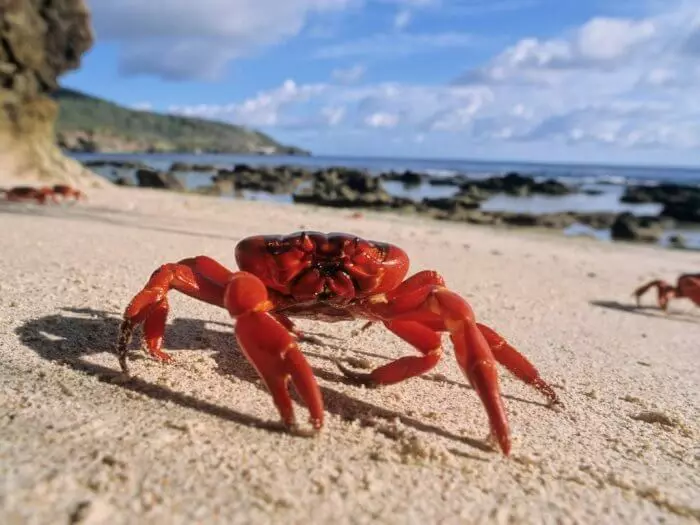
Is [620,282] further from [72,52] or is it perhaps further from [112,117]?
[112,117]

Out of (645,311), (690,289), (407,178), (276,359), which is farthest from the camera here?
(407,178)

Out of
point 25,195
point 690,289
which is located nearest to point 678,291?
point 690,289

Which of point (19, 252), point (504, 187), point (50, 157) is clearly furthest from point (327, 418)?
point (504, 187)

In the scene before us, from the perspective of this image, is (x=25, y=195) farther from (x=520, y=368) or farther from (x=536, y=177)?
(x=536, y=177)

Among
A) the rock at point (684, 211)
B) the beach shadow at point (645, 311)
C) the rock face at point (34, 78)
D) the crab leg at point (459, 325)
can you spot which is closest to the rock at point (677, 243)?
the rock at point (684, 211)

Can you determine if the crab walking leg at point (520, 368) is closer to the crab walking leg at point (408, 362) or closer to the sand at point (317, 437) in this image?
the sand at point (317, 437)
